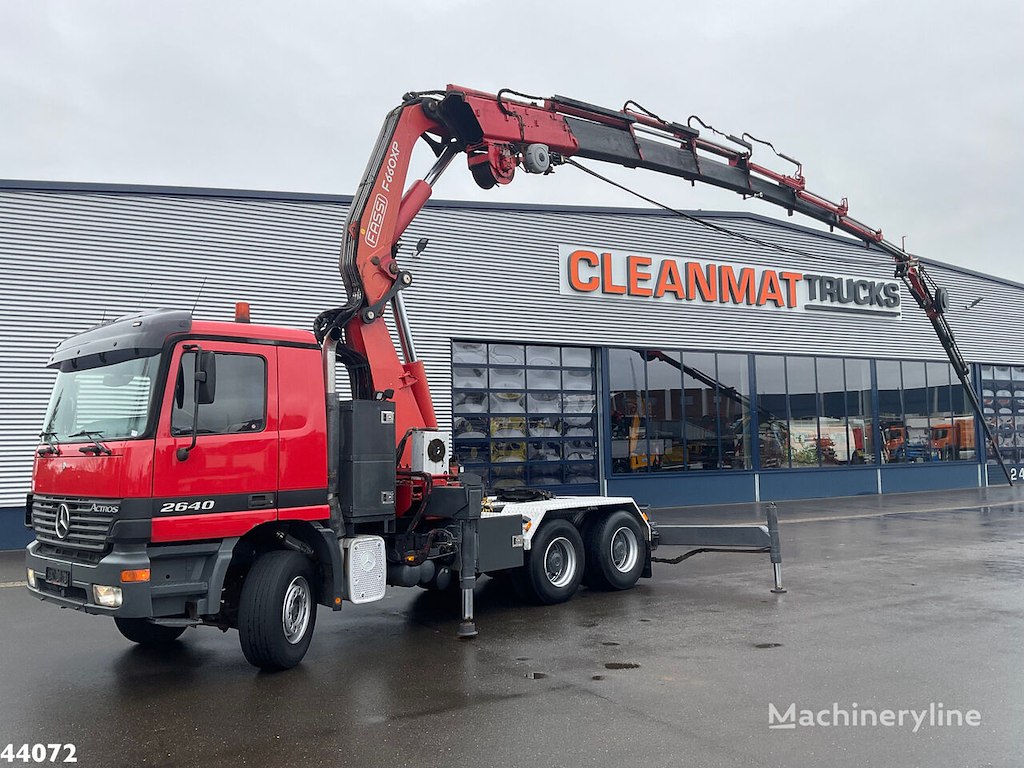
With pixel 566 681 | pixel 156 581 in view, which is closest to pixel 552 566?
pixel 566 681

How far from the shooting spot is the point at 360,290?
8.76m

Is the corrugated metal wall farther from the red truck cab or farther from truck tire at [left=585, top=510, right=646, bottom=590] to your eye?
the red truck cab

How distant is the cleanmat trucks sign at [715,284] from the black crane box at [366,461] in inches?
513

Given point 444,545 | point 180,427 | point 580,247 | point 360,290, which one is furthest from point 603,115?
point 580,247

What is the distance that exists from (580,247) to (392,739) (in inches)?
661

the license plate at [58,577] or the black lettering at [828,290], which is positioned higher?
the black lettering at [828,290]

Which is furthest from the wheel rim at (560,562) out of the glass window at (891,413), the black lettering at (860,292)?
the glass window at (891,413)

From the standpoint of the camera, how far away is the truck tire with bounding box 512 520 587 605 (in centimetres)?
974

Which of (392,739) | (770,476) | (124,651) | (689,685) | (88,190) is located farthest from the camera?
(770,476)

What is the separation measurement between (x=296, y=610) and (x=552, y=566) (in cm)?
363

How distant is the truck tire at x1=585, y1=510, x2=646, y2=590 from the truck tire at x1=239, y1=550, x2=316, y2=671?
4.16m

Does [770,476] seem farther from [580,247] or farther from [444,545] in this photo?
[444,545]

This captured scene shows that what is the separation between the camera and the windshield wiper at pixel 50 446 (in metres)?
7.17

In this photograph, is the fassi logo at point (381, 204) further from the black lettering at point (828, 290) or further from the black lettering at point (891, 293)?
the black lettering at point (891, 293)
